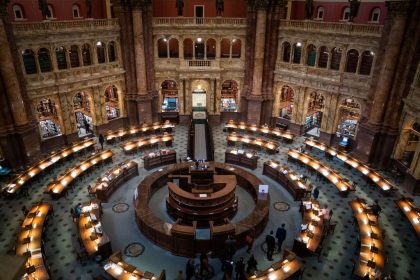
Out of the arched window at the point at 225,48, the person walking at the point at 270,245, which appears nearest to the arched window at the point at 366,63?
the arched window at the point at 225,48

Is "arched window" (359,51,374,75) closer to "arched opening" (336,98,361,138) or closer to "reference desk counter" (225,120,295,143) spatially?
"arched opening" (336,98,361,138)

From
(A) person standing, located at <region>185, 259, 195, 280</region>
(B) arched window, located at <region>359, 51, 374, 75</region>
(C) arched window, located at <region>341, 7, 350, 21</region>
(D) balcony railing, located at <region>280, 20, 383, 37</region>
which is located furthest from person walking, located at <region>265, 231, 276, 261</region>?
(C) arched window, located at <region>341, 7, 350, 21</region>

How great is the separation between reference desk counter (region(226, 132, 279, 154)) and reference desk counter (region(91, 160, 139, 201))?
9044 millimetres

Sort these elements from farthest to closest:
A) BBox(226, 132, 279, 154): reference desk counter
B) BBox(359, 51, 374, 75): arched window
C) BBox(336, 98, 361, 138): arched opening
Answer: BBox(359, 51, 374, 75): arched window, BBox(336, 98, 361, 138): arched opening, BBox(226, 132, 279, 154): reference desk counter

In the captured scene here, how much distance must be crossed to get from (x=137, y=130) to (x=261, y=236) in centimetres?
1660

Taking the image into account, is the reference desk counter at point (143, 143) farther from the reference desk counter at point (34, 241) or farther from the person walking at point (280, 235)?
the person walking at point (280, 235)

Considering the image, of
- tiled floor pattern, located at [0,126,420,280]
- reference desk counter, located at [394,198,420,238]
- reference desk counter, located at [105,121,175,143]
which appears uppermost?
reference desk counter, located at [105,121,175,143]

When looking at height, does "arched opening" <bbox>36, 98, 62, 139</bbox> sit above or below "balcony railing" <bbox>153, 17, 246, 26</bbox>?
below

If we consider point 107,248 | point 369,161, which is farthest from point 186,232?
point 369,161

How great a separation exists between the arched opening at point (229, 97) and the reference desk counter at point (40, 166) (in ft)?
47.4

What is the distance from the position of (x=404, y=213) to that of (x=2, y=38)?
2774 cm

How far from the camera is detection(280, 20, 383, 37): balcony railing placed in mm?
23825

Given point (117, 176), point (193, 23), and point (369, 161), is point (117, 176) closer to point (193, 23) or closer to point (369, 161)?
point (193, 23)

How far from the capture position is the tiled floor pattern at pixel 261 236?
50.8 feet
